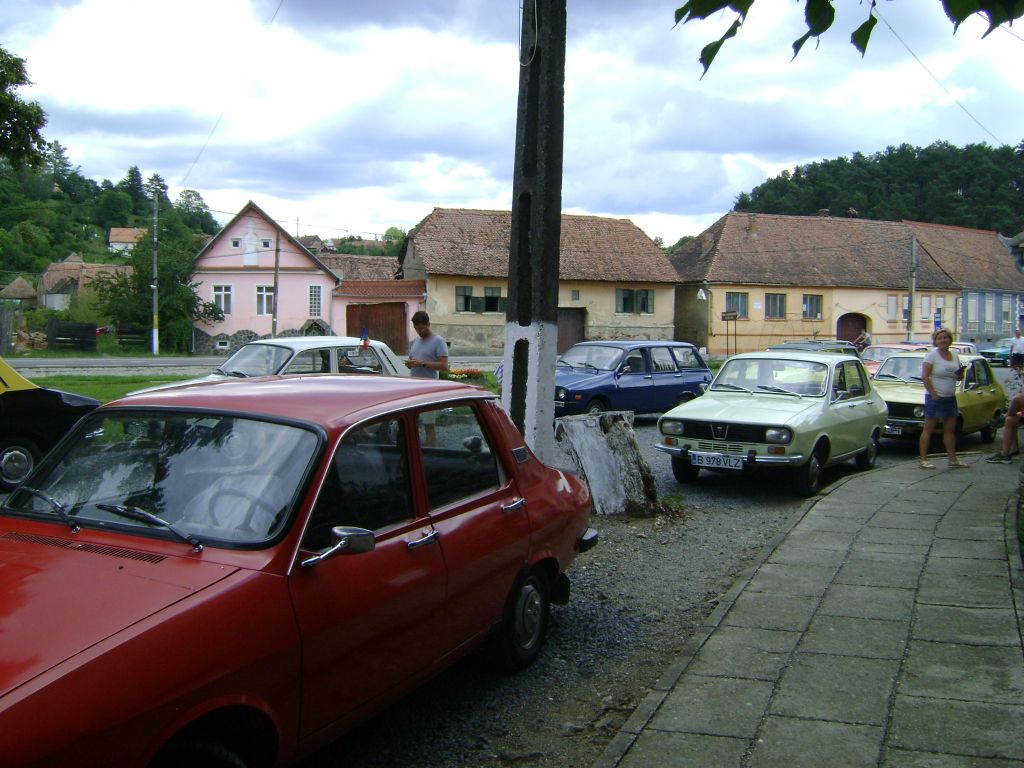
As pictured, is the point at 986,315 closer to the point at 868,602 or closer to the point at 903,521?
the point at 903,521

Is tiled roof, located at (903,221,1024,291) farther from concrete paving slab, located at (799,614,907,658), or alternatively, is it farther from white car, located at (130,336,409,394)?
concrete paving slab, located at (799,614,907,658)

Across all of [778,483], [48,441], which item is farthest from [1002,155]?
[48,441]

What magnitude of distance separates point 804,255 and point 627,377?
134 feet

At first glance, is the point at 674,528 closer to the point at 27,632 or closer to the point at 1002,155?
the point at 27,632

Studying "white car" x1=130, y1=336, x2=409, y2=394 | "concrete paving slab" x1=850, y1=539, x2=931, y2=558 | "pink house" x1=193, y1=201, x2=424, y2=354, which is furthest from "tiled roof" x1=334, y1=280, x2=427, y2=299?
"concrete paving slab" x1=850, y1=539, x2=931, y2=558

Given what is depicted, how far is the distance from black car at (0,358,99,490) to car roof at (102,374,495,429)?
5.82 m

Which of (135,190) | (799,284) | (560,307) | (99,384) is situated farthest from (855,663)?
(135,190)

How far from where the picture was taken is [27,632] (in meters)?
2.74

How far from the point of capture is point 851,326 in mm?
54969

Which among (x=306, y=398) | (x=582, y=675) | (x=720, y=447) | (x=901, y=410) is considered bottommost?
(x=582, y=675)

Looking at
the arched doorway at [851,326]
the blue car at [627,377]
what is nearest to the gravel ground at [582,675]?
the blue car at [627,377]

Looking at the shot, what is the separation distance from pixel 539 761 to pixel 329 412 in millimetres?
1797

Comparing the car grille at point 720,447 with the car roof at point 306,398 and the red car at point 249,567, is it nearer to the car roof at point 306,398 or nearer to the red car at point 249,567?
the red car at point 249,567

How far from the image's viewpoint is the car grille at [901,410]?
14.4 meters
